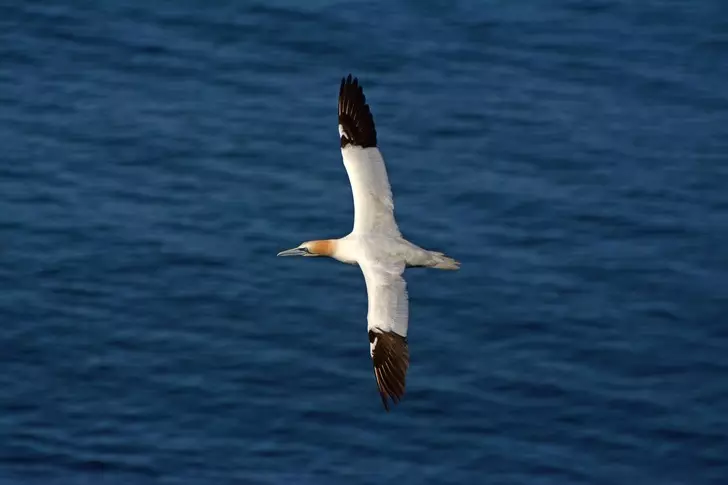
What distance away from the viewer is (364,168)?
66.3ft

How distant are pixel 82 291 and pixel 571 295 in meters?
6.97

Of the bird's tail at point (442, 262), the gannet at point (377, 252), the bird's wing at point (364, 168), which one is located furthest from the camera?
the bird's wing at point (364, 168)

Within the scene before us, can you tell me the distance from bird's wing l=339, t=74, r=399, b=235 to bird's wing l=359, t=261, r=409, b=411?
0.79 meters

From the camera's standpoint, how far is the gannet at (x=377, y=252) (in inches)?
736

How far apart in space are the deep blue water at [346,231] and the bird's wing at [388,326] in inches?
142

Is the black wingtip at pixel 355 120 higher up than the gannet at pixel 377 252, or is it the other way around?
the black wingtip at pixel 355 120

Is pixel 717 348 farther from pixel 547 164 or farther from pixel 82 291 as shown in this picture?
pixel 82 291

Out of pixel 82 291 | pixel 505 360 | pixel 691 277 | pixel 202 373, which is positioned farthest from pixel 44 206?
pixel 691 277

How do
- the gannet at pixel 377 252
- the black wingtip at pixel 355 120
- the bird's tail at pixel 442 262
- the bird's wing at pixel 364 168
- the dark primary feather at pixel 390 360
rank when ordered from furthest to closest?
the black wingtip at pixel 355 120 → the bird's wing at pixel 364 168 → the bird's tail at pixel 442 262 → the gannet at pixel 377 252 → the dark primary feather at pixel 390 360

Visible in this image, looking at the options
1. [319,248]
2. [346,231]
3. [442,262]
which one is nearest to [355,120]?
[319,248]

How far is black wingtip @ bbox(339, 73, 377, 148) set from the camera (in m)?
20.5

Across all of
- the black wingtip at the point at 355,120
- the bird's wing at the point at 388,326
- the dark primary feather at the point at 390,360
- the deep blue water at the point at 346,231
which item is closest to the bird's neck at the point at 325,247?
the bird's wing at the point at 388,326

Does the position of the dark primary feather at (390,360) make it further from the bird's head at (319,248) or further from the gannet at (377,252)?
the bird's head at (319,248)

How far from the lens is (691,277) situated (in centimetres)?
2417
